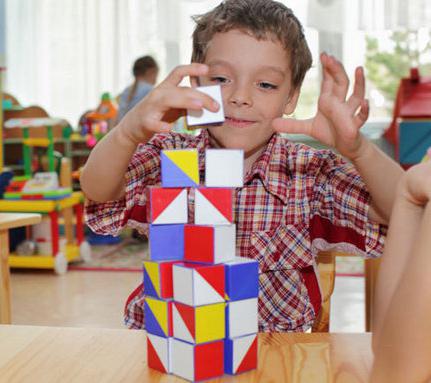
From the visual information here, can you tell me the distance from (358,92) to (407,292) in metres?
0.33

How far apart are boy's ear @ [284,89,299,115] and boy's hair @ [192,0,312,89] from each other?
2 cm

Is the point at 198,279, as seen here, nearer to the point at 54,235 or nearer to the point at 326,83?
the point at 326,83

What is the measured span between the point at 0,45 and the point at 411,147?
12.5 ft

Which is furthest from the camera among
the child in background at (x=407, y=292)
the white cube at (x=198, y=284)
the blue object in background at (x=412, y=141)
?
the blue object in background at (x=412, y=141)

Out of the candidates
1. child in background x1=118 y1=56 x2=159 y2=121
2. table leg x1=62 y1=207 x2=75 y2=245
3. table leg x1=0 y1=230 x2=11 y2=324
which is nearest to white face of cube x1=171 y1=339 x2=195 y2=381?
table leg x1=0 y1=230 x2=11 y2=324

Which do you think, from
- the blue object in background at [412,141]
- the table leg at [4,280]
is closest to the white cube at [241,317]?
the table leg at [4,280]

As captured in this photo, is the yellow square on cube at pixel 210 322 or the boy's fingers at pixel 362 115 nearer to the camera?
the yellow square on cube at pixel 210 322

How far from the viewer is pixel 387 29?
422cm

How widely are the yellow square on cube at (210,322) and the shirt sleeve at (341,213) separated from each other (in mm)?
386

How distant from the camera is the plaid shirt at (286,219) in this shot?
90 cm

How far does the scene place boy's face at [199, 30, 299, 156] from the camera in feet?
2.89

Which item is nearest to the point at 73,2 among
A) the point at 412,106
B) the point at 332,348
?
the point at 412,106

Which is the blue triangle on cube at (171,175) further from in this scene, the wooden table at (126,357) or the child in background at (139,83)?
the child in background at (139,83)

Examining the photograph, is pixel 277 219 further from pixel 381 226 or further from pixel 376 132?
pixel 376 132
